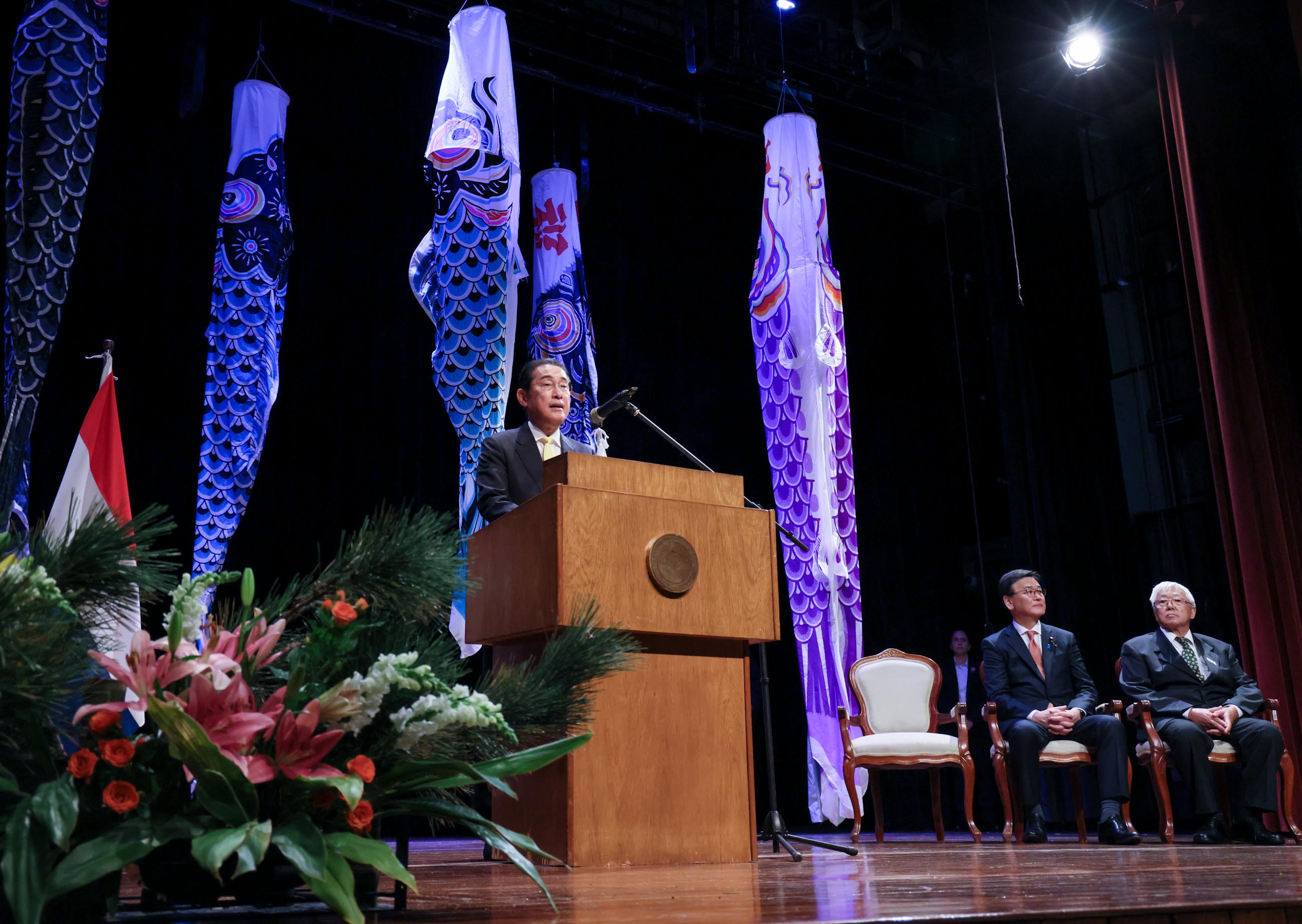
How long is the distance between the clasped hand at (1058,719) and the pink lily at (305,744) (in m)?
3.87

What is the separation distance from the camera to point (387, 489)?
18.4 feet

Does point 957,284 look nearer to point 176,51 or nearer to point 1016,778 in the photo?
point 1016,778

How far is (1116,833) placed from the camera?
385 centimetres

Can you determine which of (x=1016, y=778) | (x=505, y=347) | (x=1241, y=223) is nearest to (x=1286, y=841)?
(x=1016, y=778)

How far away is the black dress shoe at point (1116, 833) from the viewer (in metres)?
3.79

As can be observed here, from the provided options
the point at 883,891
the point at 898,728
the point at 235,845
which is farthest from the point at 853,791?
the point at 235,845

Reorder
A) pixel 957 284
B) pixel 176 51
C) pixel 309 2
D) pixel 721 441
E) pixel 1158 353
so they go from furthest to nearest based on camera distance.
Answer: pixel 957 284 → pixel 721 441 → pixel 1158 353 → pixel 176 51 → pixel 309 2

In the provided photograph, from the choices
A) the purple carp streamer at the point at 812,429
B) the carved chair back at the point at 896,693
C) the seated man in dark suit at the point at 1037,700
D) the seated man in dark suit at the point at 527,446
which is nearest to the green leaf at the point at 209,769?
the seated man in dark suit at the point at 527,446

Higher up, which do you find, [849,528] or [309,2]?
[309,2]

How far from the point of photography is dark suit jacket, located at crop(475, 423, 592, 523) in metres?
2.81

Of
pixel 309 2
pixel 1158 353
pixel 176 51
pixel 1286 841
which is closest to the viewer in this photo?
pixel 1286 841

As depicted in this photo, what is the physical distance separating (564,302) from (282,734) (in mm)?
4449

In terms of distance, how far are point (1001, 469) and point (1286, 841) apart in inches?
144

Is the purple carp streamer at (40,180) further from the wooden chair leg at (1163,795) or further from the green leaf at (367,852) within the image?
the wooden chair leg at (1163,795)
